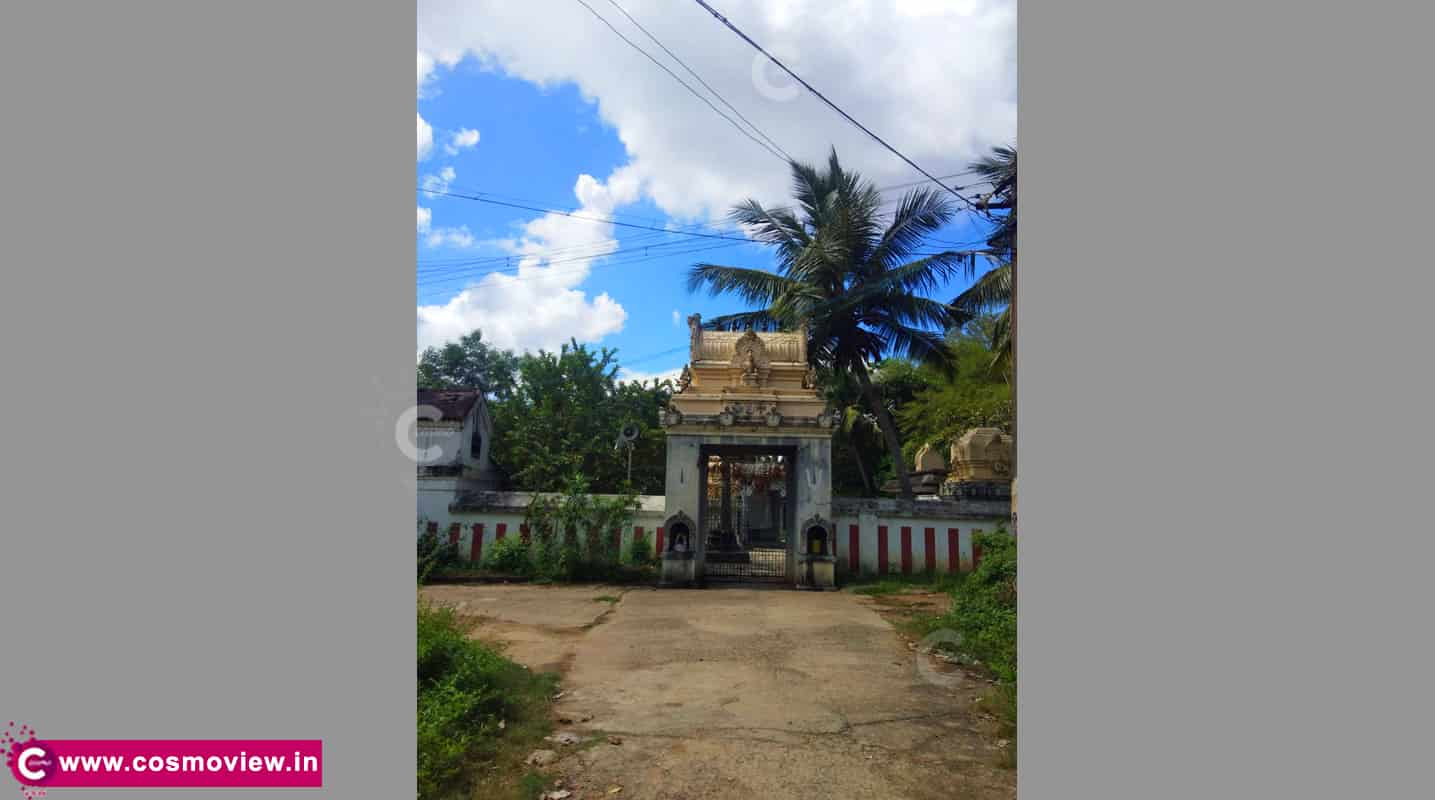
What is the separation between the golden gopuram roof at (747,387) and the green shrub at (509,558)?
12.6ft

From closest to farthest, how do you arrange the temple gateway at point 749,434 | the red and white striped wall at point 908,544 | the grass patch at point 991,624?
the grass patch at point 991,624, the temple gateway at point 749,434, the red and white striped wall at point 908,544

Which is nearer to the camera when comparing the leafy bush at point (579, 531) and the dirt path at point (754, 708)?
the dirt path at point (754, 708)

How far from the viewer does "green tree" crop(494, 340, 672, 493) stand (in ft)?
64.3

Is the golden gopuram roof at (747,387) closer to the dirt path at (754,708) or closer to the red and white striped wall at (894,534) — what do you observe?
the red and white striped wall at (894,534)

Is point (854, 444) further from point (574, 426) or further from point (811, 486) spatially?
point (811, 486)

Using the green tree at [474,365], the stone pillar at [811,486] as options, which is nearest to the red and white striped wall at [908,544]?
the stone pillar at [811,486]

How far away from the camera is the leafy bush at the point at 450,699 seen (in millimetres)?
3840

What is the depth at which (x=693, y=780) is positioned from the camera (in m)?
4.01

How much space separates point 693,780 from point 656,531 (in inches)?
423
